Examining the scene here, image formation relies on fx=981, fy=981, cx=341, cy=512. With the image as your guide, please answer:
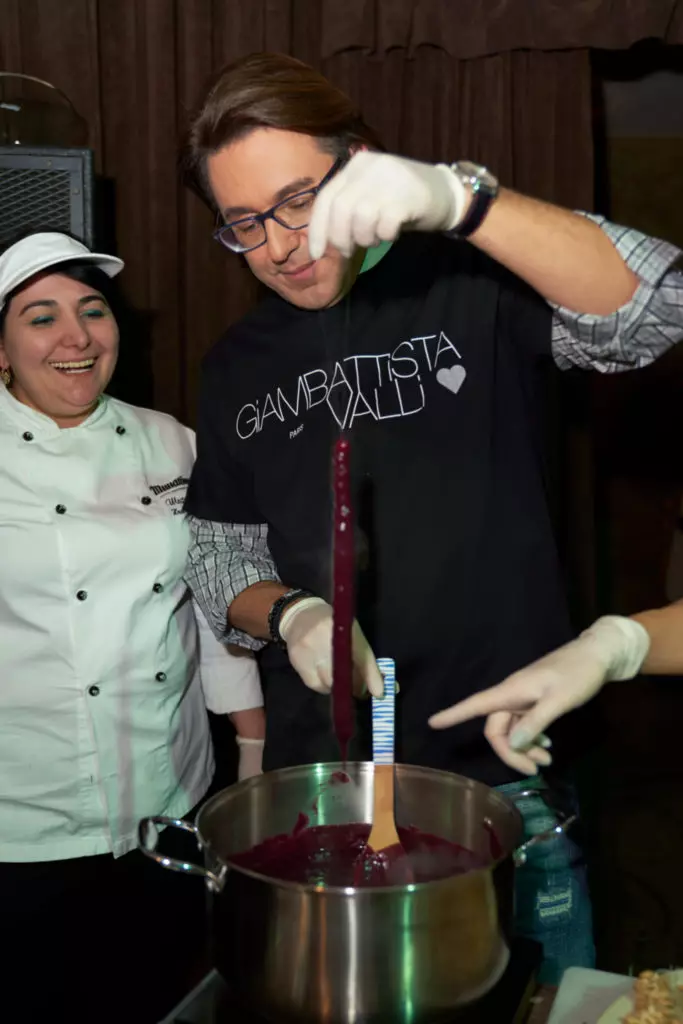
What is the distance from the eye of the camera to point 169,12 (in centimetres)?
296

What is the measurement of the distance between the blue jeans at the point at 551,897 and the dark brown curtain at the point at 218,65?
6.60 ft

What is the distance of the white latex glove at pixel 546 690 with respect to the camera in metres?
1.18

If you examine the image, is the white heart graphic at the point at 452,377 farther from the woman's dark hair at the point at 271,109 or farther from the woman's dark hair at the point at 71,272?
the woman's dark hair at the point at 71,272

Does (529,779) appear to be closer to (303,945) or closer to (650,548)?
(303,945)

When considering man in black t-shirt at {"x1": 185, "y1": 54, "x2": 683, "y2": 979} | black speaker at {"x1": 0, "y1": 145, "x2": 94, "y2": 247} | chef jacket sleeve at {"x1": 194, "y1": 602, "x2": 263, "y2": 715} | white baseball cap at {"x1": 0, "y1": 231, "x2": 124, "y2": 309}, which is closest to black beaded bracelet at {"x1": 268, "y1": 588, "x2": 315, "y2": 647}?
man in black t-shirt at {"x1": 185, "y1": 54, "x2": 683, "y2": 979}

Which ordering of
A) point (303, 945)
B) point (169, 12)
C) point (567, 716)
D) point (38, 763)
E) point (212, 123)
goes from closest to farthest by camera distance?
point (303, 945) → point (212, 123) → point (567, 716) → point (38, 763) → point (169, 12)

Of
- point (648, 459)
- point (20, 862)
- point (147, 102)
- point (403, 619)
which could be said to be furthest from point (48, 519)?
point (648, 459)

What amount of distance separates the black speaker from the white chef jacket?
1.55 ft

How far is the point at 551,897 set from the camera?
4.91 ft

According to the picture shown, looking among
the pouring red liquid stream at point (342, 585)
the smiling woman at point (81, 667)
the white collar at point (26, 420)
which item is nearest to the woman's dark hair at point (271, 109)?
the pouring red liquid stream at point (342, 585)

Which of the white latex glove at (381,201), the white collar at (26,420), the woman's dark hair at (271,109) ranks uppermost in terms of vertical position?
the woman's dark hair at (271,109)

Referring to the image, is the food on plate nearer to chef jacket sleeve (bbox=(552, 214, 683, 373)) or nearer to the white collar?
chef jacket sleeve (bbox=(552, 214, 683, 373))

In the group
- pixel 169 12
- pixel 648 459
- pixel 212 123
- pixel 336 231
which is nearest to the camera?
pixel 336 231

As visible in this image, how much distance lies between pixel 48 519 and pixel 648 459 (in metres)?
2.95
